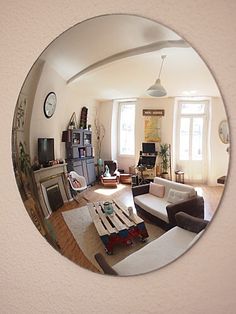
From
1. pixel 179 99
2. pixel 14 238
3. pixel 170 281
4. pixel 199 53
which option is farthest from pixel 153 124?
pixel 14 238

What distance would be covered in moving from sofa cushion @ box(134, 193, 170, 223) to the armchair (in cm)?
8

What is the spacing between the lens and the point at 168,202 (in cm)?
52

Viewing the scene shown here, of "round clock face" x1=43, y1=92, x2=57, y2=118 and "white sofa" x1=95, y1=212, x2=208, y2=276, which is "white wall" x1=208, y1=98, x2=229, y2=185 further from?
"round clock face" x1=43, y1=92, x2=57, y2=118

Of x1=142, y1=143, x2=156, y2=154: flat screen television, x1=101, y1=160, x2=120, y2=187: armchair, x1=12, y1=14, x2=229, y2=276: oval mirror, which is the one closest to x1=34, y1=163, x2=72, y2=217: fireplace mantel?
x1=12, y1=14, x2=229, y2=276: oval mirror

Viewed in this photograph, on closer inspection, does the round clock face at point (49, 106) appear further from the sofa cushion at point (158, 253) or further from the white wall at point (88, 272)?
the sofa cushion at point (158, 253)

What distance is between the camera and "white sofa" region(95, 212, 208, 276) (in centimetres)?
50

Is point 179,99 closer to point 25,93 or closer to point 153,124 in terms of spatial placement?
point 153,124

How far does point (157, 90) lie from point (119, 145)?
185 millimetres

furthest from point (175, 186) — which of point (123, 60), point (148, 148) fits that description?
point (123, 60)

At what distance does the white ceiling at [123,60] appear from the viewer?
19.3 inches

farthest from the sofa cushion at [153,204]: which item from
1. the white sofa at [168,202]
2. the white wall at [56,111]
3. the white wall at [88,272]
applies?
the white wall at [56,111]

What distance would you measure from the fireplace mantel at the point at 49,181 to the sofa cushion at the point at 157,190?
231 mm

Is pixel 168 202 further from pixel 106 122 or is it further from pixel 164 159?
pixel 106 122

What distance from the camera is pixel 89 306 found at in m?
0.57
